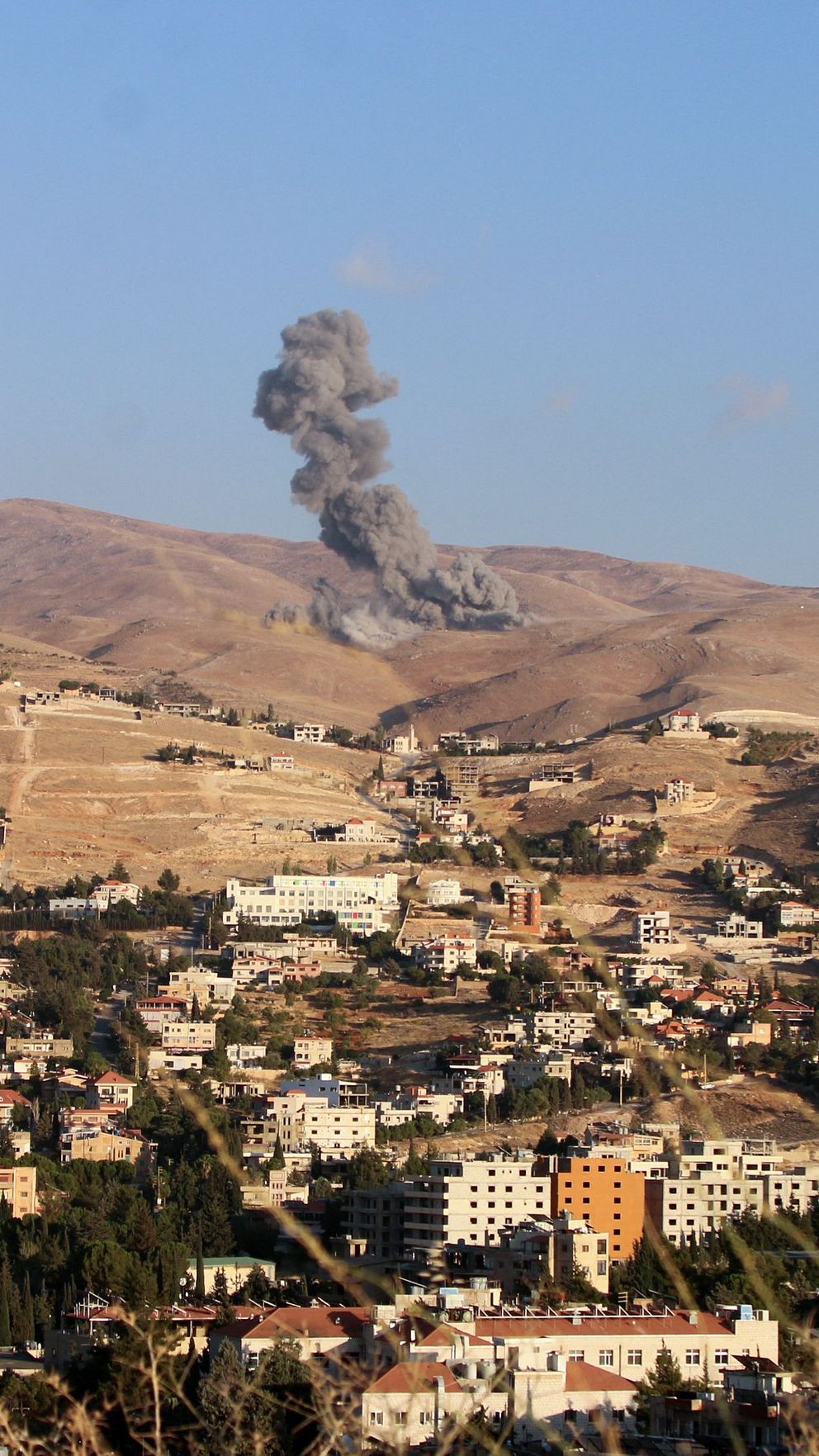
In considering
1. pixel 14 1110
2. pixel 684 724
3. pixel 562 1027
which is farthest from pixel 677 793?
pixel 14 1110

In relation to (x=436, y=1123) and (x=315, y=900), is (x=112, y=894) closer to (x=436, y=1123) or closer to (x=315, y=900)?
(x=315, y=900)

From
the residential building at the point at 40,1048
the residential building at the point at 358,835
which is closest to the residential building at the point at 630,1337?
the residential building at the point at 40,1048

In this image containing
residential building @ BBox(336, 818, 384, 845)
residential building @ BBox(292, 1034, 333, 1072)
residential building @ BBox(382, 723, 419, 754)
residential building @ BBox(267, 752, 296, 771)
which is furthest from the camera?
residential building @ BBox(382, 723, 419, 754)

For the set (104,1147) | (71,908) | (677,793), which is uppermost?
(677,793)

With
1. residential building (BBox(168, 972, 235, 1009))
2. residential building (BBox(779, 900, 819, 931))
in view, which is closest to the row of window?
residential building (BBox(168, 972, 235, 1009))

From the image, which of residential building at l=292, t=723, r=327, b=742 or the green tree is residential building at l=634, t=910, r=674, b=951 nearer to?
the green tree

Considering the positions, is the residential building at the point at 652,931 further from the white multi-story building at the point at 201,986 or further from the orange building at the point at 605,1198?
the orange building at the point at 605,1198

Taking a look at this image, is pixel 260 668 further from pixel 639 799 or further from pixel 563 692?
pixel 639 799
